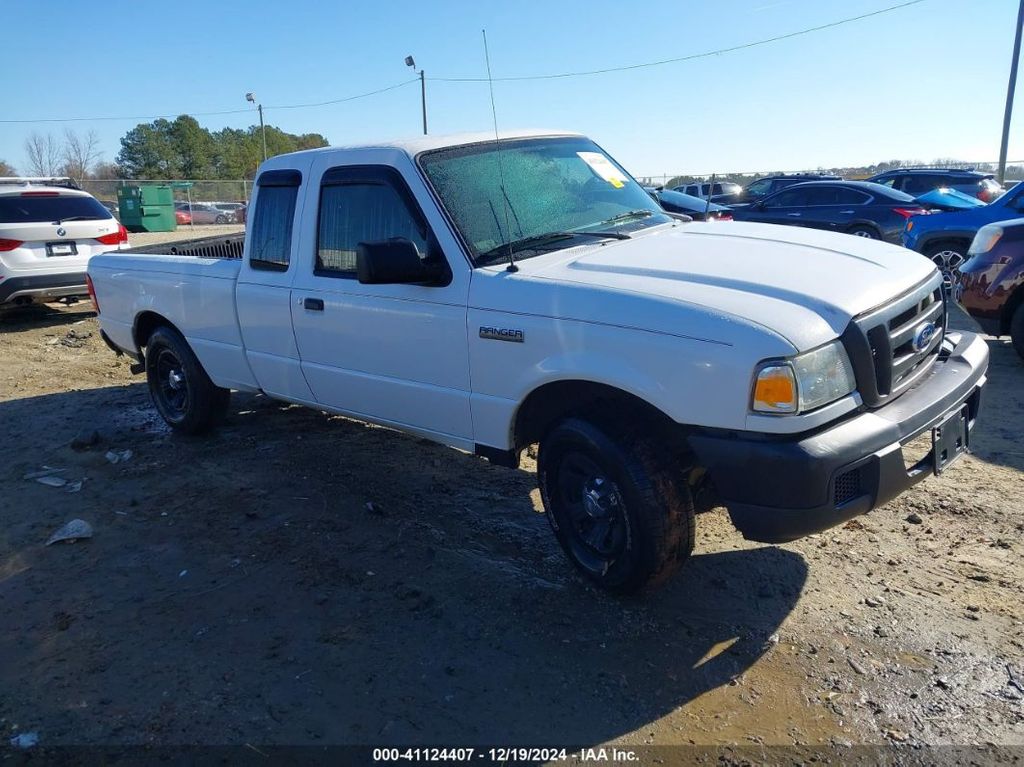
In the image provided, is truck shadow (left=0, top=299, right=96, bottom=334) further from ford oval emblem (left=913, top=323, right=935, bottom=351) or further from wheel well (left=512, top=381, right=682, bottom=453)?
ford oval emblem (left=913, top=323, right=935, bottom=351)

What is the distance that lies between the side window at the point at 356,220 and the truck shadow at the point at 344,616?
144 centimetres

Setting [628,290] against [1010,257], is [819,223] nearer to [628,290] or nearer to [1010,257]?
[1010,257]

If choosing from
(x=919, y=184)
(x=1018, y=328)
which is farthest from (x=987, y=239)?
(x=919, y=184)

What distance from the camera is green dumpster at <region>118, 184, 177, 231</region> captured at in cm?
3088

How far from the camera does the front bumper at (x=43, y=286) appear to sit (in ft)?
33.5

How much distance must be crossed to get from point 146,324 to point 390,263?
11.7 ft

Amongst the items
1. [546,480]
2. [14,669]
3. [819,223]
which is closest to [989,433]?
[546,480]

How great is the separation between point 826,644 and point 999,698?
61cm

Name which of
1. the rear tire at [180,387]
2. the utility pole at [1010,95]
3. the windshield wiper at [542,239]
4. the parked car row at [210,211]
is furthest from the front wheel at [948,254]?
the parked car row at [210,211]

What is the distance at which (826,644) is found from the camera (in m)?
3.29

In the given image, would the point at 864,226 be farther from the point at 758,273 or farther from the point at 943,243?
the point at 758,273

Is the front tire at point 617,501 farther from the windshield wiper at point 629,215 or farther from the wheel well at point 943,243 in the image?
the wheel well at point 943,243

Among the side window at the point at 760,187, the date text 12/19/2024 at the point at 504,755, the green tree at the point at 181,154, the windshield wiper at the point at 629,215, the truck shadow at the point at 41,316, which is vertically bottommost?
the date text 12/19/2024 at the point at 504,755

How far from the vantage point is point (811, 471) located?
287 centimetres
